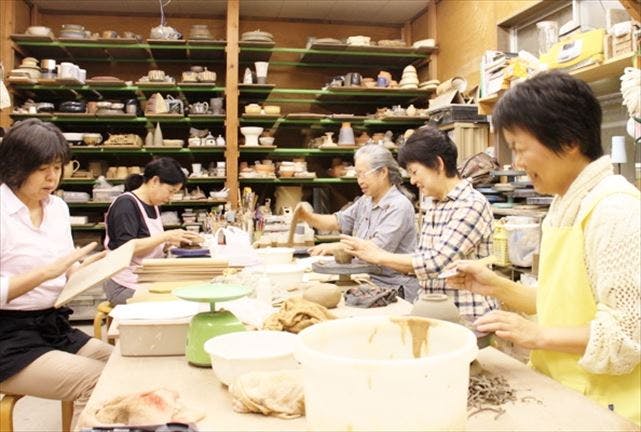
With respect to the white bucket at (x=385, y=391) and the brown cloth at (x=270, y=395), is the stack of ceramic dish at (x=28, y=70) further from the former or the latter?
the white bucket at (x=385, y=391)

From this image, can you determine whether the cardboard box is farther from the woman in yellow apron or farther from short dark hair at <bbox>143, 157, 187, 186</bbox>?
short dark hair at <bbox>143, 157, 187, 186</bbox>

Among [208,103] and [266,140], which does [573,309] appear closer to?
[266,140]

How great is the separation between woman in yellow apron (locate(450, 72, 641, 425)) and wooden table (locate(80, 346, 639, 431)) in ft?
0.31

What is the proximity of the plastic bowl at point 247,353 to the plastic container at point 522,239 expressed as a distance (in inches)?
117

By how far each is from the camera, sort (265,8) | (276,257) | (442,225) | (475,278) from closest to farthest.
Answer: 1. (475,278)
2. (442,225)
3. (276,257)
4. (265,8)

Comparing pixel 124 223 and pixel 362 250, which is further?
pixel 124 223

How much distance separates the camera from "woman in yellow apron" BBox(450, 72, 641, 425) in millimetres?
1284

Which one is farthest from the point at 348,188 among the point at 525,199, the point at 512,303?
the point at 512,303

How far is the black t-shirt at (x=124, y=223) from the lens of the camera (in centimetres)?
391

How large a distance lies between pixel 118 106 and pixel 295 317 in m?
5.29

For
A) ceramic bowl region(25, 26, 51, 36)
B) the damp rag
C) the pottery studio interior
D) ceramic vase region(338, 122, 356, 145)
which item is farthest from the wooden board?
ceramic bowl region(25, 26, 51, 36)

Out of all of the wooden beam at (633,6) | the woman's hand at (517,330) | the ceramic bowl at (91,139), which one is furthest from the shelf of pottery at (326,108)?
the woman's hand at (517,330)

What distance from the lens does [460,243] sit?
2635mm

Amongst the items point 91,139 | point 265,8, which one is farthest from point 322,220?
point 265,8
